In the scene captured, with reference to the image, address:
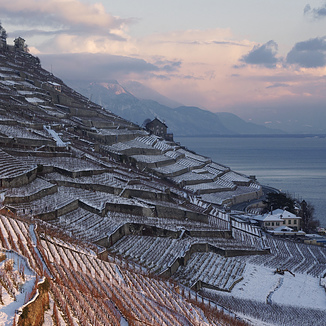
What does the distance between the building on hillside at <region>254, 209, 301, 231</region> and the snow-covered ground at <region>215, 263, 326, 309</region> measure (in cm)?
1878

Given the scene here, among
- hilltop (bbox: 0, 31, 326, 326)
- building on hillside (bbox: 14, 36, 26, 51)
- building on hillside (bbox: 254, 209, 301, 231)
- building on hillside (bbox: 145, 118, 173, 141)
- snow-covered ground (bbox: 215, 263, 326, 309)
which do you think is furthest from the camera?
building on hillside (bbox: 14, 36, 26, 51)

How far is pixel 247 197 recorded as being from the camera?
70.2 meters

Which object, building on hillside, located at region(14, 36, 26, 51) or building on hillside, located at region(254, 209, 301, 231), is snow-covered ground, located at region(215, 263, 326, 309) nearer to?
building on hillside, located at region(254, 209, 301, 231)

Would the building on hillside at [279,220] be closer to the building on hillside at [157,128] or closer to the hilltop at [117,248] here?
the hilltop at [117,248]

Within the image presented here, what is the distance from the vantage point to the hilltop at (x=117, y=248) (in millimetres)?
14852

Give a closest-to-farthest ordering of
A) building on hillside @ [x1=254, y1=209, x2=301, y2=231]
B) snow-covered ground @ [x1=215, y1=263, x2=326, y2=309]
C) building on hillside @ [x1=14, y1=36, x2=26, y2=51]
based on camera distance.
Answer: snow-covered ground @ [x1=215, y1=263, x2=326, y2=309] → building on hillside @ [x1=254, y1=209, x2=301, y2=231] → building on hillside @ [x1=14, y1=36, x2=26, y2=51]

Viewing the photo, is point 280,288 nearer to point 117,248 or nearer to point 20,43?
point 117,248

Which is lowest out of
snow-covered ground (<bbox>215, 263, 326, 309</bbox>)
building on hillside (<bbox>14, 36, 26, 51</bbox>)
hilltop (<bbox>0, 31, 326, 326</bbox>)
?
snow-covered ground (<bbox>215, 263, 326, 309</bbox>)

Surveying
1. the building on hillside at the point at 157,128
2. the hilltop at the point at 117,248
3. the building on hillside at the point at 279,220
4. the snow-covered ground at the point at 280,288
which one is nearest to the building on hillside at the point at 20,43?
the building on hillside at the point at 157,128

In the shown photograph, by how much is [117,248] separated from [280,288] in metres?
9.36

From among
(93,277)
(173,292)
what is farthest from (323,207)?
(93,277)

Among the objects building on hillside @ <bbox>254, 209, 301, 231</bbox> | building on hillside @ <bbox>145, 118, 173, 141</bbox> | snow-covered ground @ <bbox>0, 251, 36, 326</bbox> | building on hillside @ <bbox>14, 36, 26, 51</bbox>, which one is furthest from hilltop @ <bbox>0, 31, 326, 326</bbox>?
building on hillside @ <bbox>14, 36, 26, 51</bbox>

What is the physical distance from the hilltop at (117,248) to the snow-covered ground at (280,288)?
0.12m

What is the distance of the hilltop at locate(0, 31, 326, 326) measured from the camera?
14.9m
